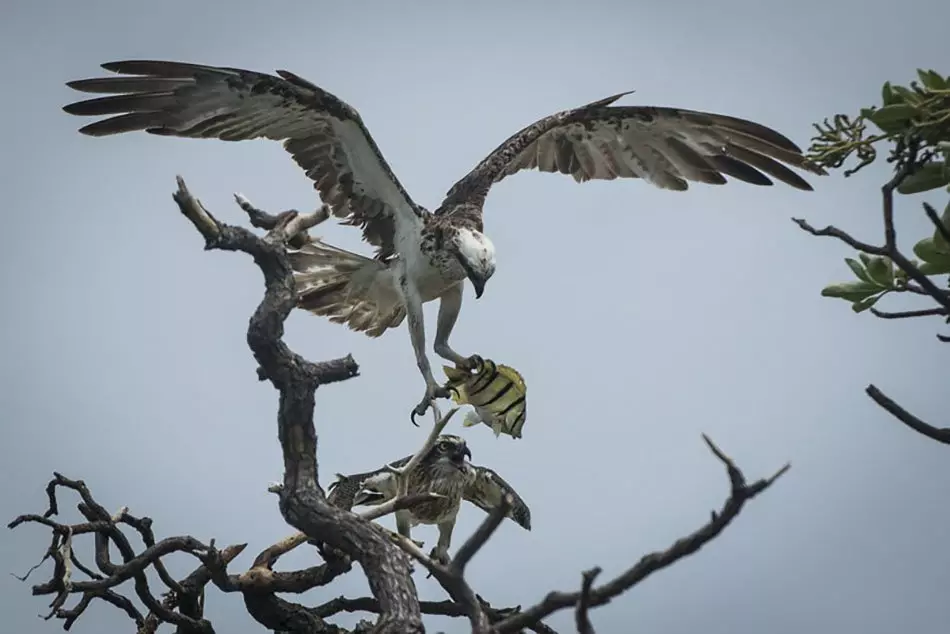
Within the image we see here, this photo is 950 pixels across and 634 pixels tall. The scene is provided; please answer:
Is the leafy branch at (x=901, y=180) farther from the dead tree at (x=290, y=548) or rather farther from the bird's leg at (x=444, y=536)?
the bird's leg at (x=444, y=536)

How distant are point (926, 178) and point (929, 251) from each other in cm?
21

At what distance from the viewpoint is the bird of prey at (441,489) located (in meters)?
6.24

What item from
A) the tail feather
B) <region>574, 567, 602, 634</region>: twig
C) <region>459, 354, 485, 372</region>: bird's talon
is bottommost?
<region>574, 567, 602, 634</region>: twig

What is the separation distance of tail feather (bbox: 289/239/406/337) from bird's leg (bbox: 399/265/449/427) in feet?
1.06

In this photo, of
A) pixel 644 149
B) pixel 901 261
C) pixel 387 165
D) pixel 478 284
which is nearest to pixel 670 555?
pixel 901 261

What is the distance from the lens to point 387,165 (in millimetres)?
7707

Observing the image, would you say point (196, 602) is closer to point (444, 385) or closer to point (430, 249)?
point (444, 385)

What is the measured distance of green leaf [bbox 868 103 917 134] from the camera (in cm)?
376

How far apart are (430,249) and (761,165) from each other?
2.38 metres

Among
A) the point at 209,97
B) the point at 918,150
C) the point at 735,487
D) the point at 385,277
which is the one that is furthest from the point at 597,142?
the point at 735,487

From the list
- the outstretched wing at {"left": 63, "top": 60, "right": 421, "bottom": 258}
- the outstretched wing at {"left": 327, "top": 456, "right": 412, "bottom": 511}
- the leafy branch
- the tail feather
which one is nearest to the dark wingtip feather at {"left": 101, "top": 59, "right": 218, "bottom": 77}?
the outstretched wing at {"left": 63, "top": 60, "right": 421, "bottom": 258}

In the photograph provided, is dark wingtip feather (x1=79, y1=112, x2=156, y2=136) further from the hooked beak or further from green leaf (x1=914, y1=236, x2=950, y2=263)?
green leaf (x1=914, y1=236, x2=950, y2=263)

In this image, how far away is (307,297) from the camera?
27.0ft

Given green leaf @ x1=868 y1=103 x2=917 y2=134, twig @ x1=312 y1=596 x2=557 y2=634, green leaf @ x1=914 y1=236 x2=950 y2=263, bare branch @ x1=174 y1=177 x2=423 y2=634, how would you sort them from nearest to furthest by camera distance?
green leaf @ x1=868 y1=103 x2=917 y2=134, green leaf @ x1=914 y1=236 x2=950 y2=263, bare branch @ x1=174 y1=177 x2=423 y2=634, twig @ x1=312 y1=596 x2=557 y2=634
